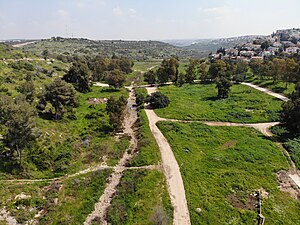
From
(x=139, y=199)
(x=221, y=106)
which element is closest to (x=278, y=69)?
(x=221, y=106)

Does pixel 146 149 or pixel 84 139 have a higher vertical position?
pixel 84 139

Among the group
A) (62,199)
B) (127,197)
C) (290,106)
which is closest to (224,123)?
(290,106)

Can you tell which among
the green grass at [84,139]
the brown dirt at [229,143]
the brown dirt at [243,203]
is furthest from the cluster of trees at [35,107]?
the brown dirt at [243,203]

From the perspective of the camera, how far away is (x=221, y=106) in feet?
229

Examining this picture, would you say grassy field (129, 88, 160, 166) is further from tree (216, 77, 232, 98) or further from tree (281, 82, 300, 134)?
tree (216, 77, 232, 98)

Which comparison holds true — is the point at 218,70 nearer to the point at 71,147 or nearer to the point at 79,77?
the point at 79,77

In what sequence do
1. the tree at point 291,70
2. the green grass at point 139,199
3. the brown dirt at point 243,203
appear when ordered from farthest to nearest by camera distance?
the tree at point 291,70, the brown dirt at point 243,203, the green grass at point 139,199

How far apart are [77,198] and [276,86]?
82027 mm

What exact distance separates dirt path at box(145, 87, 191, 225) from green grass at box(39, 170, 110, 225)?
30.3ft

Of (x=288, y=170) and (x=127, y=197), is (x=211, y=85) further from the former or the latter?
(x=127, y=197)

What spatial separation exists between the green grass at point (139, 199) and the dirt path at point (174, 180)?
83 cm

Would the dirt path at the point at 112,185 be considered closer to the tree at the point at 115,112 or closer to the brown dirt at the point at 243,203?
the tree at the point at 115,112

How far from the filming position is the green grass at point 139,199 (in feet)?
95.3

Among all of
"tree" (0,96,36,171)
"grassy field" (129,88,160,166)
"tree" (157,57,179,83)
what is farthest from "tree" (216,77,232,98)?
"tree" (0,96,36,171)
